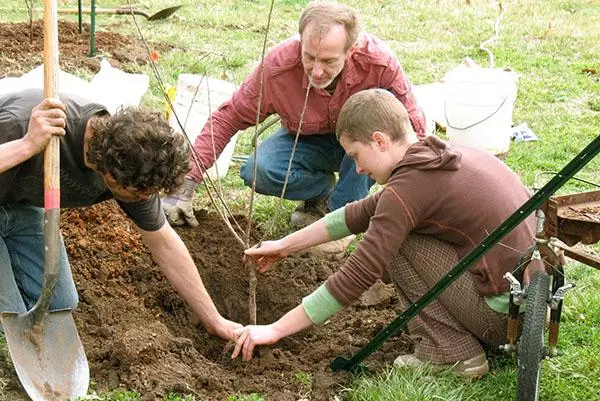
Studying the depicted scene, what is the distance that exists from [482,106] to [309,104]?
2034mm

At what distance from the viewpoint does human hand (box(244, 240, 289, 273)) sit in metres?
4.09

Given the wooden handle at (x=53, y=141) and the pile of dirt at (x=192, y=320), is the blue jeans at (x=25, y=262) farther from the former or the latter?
the wooden handle at (x=53, y=141)

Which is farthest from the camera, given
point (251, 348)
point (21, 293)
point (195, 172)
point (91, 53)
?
point (91, 53)

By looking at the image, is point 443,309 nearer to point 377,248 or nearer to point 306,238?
point 377,248

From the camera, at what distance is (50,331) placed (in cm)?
376

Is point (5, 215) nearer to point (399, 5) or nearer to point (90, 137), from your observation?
point (90, 137)

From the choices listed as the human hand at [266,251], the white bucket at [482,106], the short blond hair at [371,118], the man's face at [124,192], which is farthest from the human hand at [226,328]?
the white bucket at [482,106]

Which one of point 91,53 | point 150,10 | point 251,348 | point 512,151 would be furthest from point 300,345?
point 150,10

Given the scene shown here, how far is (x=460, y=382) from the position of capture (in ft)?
12.5

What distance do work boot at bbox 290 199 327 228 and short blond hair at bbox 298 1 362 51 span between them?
3.75ft

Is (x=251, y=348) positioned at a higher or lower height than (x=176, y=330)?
higher

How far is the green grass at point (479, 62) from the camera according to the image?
3.80 m

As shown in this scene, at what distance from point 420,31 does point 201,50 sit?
2.60 metres

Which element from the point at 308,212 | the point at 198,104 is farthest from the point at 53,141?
the point at 198,104
